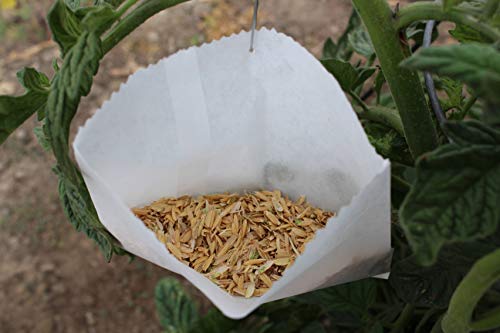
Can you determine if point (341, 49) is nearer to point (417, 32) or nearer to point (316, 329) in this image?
point (417, 32)

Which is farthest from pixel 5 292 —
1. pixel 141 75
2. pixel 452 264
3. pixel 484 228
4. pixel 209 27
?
pixel 484 228

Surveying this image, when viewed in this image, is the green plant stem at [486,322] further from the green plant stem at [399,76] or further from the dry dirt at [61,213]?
the dry dirt at [61,213]

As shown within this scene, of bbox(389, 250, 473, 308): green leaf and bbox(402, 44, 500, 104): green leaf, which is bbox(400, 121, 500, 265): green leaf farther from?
bbox(389, 250, 473, 308): green leaf

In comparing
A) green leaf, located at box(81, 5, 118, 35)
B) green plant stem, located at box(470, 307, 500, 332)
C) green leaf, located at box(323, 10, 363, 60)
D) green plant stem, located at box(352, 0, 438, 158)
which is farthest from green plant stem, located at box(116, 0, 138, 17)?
green leaf, located at box(323, 10, 363, 60)

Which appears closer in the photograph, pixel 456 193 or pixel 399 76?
pixel 456 193

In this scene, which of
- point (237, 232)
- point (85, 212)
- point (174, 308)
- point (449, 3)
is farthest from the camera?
point (174, 308)

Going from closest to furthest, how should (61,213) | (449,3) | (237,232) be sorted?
(449,3) < (237,232) < (61,213)

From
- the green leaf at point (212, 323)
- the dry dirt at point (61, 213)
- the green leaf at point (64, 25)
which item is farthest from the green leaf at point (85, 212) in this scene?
the dry dirt at point (61, 213)

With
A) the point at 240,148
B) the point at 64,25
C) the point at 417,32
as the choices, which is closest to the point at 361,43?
the point at 417,32
